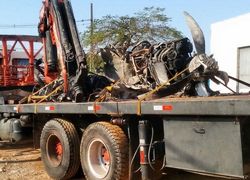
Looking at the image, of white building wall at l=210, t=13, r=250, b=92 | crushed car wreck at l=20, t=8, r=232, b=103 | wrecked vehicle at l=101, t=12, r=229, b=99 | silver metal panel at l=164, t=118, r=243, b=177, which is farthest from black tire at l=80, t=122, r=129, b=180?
white building wall at l=210, t=13, r=250, b=92

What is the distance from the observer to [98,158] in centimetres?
716

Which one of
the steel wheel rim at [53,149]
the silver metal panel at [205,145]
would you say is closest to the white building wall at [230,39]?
the steel wheel rim at [53,149]

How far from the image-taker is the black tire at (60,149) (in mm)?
7684

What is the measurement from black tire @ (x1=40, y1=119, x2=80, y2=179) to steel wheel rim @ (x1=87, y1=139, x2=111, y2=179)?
55 centimetres

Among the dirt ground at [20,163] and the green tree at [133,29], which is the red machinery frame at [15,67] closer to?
the dirt ground at [20,163]

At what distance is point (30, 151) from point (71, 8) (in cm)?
365

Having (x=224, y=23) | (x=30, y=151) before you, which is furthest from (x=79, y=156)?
(x=224, y=23)

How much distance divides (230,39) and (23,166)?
913 centimetres

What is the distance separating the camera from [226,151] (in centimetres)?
501

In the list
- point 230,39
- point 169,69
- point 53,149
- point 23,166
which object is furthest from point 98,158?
point 230,39

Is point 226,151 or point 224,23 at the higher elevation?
point 224,23

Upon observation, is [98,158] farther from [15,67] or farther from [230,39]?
[230,39]

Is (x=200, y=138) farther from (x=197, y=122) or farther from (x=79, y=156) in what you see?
(x=79, y=156)

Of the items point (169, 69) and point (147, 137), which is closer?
point (147, 137)
